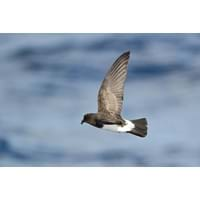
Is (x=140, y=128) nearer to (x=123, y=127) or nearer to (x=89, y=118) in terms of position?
(x=123, y=127)

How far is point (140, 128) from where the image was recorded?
8.25 feet

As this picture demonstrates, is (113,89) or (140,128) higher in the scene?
(113,89)

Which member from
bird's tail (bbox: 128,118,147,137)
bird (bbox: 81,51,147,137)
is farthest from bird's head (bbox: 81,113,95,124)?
bird's tail (bbox: 128,118,147,137)

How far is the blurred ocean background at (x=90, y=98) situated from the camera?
2.52 meters

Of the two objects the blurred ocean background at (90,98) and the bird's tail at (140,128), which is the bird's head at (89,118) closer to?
the blurred ocean background at (90,98)

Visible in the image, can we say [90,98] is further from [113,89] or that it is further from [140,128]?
[140,128]

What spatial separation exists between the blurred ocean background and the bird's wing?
0.10 feet

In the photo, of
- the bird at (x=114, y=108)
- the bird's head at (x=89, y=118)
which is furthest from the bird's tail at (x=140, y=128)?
the bird's head at (x=89, y=118)

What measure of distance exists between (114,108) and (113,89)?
0.07 m

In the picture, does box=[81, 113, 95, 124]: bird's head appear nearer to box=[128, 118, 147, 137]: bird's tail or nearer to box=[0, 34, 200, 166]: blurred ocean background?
box=[0, 34, 200, 166]: blurred ocean background

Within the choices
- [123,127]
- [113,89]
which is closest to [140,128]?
[123,127]

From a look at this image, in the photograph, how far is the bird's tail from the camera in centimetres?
250
